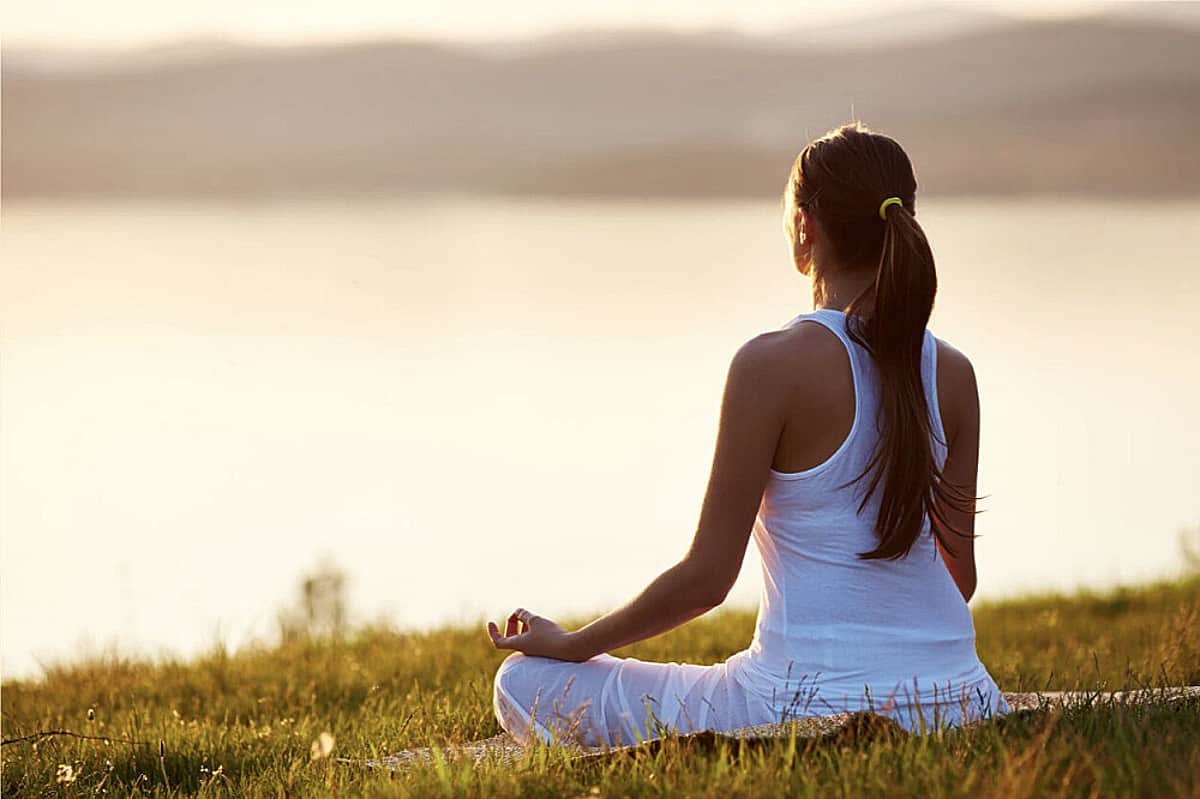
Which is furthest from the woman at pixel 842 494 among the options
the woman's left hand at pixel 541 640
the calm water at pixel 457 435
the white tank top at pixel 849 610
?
the calm water at pixel 457 435

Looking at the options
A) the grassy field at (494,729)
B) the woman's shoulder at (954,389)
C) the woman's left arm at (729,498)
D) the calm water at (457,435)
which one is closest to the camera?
the grassy field at (494,729)

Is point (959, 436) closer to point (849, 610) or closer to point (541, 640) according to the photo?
point (849, 610)

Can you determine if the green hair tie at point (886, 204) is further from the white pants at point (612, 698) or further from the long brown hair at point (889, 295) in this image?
the white pants at point (612, 698)

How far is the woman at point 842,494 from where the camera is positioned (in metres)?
3.71

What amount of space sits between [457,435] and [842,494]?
593 inches

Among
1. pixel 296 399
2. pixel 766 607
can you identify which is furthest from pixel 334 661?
pixel 296 399

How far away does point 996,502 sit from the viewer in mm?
14438

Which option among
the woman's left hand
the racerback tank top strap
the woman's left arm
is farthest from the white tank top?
the woman's left hand

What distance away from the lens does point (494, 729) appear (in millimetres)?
4887

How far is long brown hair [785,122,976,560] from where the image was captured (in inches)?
146

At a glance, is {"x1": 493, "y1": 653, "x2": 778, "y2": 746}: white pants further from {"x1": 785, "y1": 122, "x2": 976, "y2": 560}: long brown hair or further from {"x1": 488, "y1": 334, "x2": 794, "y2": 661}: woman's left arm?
{"x1": 785, "y1": 122, "x2": 976, "y2": 560}: long brown hair

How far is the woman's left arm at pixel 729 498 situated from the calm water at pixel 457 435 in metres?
4.32

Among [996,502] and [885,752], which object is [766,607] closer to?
[885,752]

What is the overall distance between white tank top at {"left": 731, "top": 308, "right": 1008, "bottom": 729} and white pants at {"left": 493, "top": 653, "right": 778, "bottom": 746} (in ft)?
0.58
